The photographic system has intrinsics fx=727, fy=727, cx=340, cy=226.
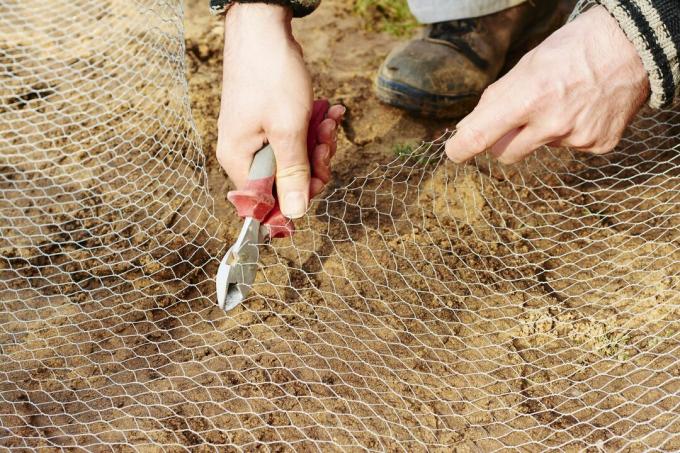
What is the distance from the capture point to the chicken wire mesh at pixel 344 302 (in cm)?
145

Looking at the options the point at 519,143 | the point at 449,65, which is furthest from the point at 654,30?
the point at 449,65

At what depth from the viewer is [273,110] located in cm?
143

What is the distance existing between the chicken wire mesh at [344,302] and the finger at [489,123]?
0.42 metres

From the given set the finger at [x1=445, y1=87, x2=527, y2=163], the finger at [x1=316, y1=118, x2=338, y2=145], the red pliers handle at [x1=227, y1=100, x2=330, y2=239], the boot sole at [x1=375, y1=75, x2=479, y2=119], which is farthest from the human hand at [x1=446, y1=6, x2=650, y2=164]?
the boot sole at [x1=375, y1=75, x2=479, y2=119]

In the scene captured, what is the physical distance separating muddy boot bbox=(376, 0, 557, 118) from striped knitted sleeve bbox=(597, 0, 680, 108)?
787mm

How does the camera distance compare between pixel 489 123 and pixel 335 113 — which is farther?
pixel 335 113

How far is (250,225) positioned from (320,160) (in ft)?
0.69

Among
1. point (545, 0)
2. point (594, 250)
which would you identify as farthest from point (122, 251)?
point (545, 0)

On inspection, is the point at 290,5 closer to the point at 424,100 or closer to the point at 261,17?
the point at 261,17

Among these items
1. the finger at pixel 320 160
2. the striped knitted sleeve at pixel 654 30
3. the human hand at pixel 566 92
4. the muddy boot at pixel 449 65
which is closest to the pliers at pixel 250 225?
the finger at pixel 320 160

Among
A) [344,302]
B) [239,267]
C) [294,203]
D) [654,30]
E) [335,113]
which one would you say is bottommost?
[344,302]

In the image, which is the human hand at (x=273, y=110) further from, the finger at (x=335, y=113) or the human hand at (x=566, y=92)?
the human hand at (x=566, y=92)

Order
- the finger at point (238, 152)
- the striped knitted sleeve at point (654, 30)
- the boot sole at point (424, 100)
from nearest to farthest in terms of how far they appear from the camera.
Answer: the striped knitted sleeve at point (654, 30) → the finger at point (238, 152) → the boot sole at point (424, 100)

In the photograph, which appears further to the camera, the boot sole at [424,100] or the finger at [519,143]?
the boot sole at [424,100]
